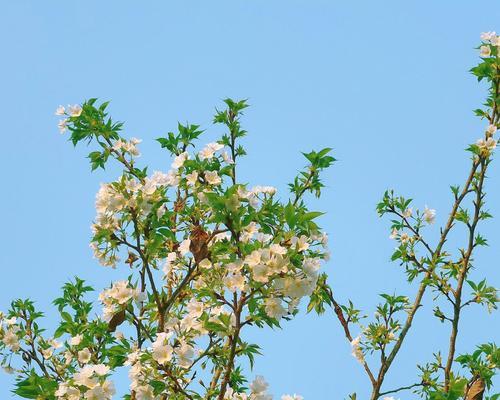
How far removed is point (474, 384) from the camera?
16.4 ft

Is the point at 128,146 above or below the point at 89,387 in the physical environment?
above

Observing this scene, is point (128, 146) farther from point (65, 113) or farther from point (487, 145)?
point (487, 145)

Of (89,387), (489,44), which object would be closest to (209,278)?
(89,387)

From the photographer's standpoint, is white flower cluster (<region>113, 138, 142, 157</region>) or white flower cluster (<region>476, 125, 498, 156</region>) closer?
white flower cluster (<region>113, 138, 142, 157</region>)

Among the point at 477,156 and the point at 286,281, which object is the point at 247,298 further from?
the point at 477,156

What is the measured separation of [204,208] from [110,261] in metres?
0.70

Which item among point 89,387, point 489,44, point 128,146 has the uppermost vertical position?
point 489,44

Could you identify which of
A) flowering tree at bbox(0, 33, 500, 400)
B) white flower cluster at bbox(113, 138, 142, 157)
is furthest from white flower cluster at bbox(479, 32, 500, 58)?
white flower cluster at bbox(113, 138, 142, 157)

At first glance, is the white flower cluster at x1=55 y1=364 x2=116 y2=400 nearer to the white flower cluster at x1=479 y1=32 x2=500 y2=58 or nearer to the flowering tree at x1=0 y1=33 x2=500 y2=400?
the flowering tree at x1=0 y1=33 x2=500 y2=400

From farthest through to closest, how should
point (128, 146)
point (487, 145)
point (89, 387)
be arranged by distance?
1. point (487, 145)
2. point (128, 146)
3. point (89, 387)

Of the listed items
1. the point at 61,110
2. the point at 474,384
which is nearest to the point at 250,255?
the point at 61,110

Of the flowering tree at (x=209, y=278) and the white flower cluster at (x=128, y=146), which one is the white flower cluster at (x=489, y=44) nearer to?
the flowering tree at (x=209, y=278)

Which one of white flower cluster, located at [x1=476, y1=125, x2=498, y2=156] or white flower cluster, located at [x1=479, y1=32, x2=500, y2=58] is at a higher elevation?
white flower cluster, located at [x1=479, y1=32, x2=500, y2=58]

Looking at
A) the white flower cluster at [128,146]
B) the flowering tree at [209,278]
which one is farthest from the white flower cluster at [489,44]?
the white flower cluster at [128,146]
